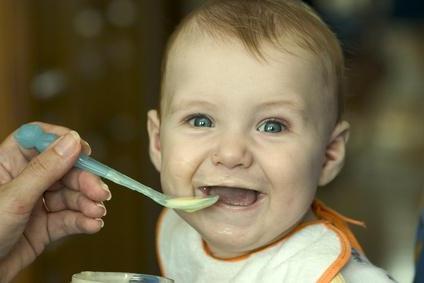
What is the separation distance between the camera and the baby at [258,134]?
3.68ft

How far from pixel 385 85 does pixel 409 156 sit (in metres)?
0.57

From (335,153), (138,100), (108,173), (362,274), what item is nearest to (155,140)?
(108,173)

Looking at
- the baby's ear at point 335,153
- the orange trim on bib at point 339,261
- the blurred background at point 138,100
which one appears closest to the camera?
the orange trim on bib at point 339,261

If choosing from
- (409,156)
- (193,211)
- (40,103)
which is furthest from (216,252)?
(409,156)

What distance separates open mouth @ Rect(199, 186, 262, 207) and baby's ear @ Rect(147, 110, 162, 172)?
159mm

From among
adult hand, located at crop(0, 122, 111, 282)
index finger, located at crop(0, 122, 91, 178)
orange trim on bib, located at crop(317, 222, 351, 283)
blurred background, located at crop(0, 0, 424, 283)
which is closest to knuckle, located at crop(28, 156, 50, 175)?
adult hand, located at crop(0, 122, 111, 282)

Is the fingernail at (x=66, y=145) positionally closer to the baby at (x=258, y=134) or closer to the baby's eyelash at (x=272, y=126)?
the baby at (x=258, y=134)

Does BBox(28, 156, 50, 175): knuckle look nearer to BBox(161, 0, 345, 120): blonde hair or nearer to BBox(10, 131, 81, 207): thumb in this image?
BBox(10, 131, 81, 207): thumb

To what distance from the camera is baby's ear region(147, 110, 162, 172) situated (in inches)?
51.8

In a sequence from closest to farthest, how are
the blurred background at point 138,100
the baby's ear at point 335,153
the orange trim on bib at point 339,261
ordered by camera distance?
the orange trim on bib at point 339,261, the baby's ear at point 335,153, the blurred background at point 138,100

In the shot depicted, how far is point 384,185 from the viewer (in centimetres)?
600

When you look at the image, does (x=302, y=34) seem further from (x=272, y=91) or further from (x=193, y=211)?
(x=193, y=211)

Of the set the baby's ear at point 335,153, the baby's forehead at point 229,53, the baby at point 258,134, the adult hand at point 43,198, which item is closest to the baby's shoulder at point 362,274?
the baby at point 258,134

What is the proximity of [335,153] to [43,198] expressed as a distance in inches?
18.9
